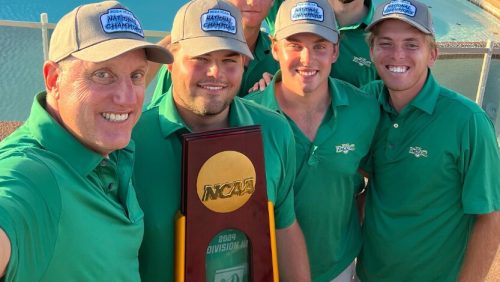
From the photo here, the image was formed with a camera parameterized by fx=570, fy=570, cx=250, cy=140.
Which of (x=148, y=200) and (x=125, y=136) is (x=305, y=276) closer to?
(x=148, y=200)

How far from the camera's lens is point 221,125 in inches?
93.3

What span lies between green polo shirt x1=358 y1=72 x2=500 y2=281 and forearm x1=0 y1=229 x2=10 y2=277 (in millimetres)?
1995

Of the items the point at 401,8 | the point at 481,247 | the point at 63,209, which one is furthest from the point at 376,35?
the point at 63,209

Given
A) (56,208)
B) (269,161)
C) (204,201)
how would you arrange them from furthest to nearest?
1. (269,161)
2. (204,201)
3. (56,208)

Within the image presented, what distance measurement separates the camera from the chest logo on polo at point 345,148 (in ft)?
9.07

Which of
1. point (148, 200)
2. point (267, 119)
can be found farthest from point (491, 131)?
point (148, 200)

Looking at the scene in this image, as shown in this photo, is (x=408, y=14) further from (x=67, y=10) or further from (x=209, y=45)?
(x=67, y=10)

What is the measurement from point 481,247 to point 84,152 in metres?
2.02

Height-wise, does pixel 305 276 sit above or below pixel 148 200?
below

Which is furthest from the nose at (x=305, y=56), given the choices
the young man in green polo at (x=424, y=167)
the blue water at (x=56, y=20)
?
the blue water at (x=56, y=20)

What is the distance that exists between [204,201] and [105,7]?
77 cm

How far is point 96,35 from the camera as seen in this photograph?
67.8 inches

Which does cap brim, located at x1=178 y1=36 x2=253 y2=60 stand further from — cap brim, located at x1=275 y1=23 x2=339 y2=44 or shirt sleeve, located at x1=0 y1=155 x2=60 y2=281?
shirt sleeve, located at x1=0 y1=155 x2=60 y2=281

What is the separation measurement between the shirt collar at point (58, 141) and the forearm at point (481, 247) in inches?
77.0
